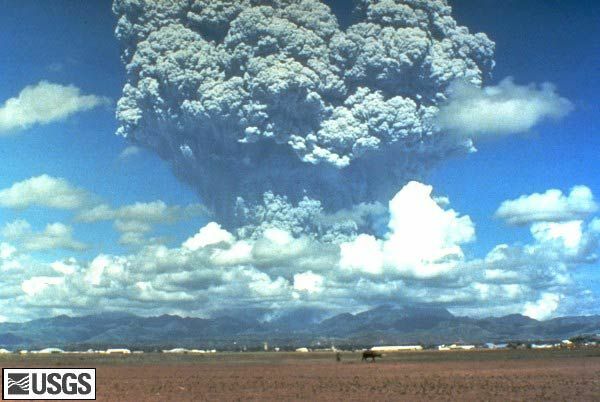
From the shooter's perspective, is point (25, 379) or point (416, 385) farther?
point (416, 385)

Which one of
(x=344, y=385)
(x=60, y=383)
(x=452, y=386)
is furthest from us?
(x=344, y=385)

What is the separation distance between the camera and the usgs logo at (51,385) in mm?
37938

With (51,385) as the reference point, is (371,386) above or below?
below

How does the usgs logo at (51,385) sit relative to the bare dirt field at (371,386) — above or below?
above

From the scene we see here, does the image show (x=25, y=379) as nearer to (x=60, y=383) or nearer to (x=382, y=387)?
(x=60, y=383)

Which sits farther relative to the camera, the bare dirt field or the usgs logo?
the bare dirt field

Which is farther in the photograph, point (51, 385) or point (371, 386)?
point (371, 386)

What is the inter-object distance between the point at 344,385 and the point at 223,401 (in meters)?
12.5

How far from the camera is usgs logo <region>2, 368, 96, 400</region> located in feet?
124

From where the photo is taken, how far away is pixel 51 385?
127 ft

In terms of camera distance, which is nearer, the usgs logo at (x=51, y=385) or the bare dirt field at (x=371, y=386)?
the usgs logo at (x=51, y=385)

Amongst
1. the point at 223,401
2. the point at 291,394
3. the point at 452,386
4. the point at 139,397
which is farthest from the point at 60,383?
the point at 452,386

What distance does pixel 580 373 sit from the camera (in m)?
57.1

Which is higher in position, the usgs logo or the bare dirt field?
the usgs logo
